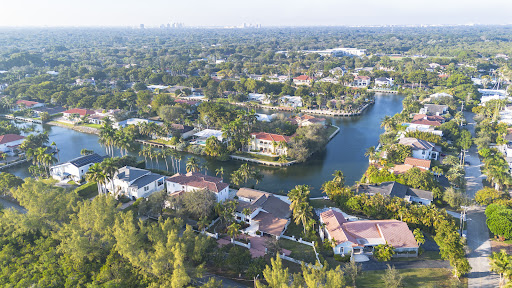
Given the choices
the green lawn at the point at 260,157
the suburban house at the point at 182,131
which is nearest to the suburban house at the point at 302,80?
the suburban house at the point at 182,131

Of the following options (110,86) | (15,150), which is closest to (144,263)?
(15,150)

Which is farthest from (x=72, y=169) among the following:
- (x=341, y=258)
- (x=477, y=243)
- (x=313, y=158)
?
(x=477, y=243)

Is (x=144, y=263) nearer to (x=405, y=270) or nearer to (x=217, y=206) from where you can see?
(x=217, y=206)

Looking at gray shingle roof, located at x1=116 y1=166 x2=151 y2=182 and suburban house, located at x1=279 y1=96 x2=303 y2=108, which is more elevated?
suburban house, located at x1=279 y1=96 x2=303 y2=108

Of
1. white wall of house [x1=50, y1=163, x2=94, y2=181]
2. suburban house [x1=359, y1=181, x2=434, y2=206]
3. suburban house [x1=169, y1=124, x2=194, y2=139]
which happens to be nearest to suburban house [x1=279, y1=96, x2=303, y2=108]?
suburban house [x1=169, y1=124, x2=194, y2=139]

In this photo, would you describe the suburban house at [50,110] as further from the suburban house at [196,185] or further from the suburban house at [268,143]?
the suburban house at [196,185]

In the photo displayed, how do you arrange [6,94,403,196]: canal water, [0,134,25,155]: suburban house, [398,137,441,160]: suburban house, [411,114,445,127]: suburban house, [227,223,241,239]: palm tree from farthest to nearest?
1. [411,114,445,127]: suburban house
2. [0,134,25,155]: suburban house
3. [398,137,441,160]: suburban house
4. [6,94,403,196]: canal water
5. [227,223,241,239]: palm tree

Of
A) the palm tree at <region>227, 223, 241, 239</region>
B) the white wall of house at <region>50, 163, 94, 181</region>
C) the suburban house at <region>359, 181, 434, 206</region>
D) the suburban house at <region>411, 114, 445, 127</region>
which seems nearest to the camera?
the palm tree at <region>227, 223, 241, 239</region>

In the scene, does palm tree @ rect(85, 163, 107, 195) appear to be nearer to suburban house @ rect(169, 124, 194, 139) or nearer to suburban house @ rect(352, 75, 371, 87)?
suburban house @ rect(169, 124, 194, 139)
